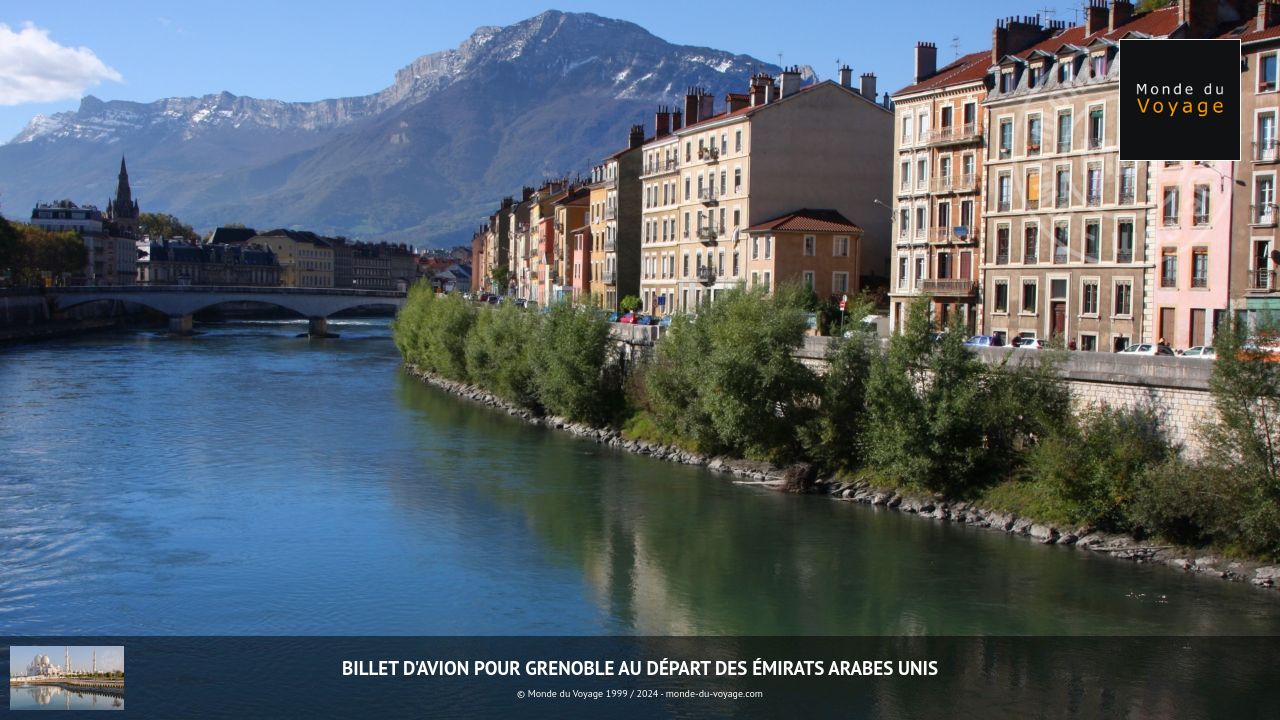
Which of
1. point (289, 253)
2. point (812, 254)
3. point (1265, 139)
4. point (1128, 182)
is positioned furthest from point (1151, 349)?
point (289, 253)

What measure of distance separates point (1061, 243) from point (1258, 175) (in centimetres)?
765

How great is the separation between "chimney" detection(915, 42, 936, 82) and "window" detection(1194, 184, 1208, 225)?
15536mm

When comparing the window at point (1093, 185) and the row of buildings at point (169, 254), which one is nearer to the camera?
the window at point (1093, 185)

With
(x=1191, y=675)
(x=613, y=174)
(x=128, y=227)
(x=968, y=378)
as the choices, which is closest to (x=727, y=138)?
(x=613, y=174)

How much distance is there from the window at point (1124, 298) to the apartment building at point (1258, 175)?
157 inches

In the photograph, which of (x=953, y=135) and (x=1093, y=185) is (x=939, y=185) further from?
(x=1093, y=185)

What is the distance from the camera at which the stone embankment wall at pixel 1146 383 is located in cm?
2683

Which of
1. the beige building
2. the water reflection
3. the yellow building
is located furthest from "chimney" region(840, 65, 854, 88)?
the yellow building

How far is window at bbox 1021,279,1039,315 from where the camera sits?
43.9 meters

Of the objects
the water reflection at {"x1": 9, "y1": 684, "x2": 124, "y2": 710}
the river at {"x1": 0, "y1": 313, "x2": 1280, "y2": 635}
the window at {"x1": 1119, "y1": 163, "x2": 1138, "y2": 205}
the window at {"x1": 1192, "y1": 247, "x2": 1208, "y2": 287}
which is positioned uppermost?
the window at {"x1": 1119, "y1": 163, "x2": 1138, "y2": 205}

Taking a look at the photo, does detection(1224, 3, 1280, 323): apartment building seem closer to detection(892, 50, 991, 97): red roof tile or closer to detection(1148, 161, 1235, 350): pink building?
detection(1148, 161, 1235, 350): pink building

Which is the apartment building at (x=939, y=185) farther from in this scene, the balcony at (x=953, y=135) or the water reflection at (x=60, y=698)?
the water reflection at (x=60, y=698)

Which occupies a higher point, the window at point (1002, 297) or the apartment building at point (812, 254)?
the apartment building at point (812, 254)

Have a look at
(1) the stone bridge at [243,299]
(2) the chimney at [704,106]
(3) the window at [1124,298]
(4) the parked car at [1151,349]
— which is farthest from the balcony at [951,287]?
(1) the stone bridge at [243,299]
